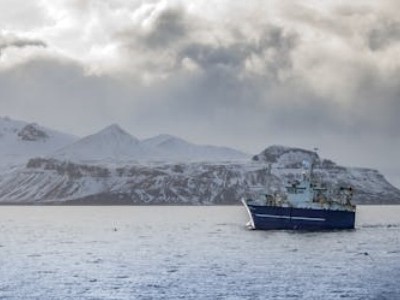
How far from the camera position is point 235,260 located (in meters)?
120

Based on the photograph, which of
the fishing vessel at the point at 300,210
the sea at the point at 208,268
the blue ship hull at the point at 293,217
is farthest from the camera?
the fishing vessel at the point at 300,210

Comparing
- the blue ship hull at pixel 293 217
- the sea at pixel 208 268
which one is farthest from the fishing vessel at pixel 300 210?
the sea at pixel 208 268

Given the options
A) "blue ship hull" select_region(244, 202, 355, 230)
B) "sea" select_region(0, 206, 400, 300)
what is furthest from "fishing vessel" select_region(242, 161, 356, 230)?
"sea" select_region(0, 206, 400, 300)

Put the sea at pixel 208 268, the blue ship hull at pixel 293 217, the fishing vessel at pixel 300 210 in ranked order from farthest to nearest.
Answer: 1. the fishing vessel at pixel 300 210
2. the blue ship hull at pixel 293 217
3. the sea at pixel 208 268

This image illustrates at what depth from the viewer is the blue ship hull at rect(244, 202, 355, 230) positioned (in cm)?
17550

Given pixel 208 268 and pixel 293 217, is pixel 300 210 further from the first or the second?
pixel 208 268

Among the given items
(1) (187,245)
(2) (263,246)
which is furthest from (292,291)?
(1) (187,245)

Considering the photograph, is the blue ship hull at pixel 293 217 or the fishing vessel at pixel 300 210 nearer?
the blue ship hull at pixel 293 217

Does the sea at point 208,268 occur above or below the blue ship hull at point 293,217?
below

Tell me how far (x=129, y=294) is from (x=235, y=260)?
38.2 meters

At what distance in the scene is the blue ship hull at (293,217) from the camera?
576ft

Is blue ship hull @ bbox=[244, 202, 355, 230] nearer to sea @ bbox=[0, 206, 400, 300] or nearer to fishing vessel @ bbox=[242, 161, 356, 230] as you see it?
fishing vessel @ bbox=[242, 161, 356, 230]

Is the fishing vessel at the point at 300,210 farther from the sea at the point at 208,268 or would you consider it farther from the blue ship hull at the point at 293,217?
the sea at the point at 208,268

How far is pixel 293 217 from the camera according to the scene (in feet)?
576
